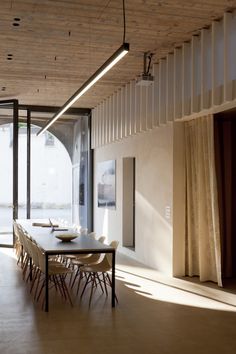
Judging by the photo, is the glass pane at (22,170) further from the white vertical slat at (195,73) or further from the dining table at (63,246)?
the white vertical slat at (195,73)

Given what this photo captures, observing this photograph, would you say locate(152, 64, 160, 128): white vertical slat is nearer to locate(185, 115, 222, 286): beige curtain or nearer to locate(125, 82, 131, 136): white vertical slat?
locate(185, 115, 222, 286): beige curtain

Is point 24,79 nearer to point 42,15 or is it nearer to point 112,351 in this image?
point 42,15

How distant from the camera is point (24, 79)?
9180mm

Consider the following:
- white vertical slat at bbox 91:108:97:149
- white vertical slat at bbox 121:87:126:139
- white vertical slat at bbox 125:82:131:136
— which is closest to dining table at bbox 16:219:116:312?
white vertical slat at bbox 125:82:131:136

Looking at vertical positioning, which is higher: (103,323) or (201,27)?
(201,27)

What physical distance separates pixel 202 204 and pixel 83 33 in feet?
10.4

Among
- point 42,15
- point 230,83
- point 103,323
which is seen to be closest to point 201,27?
point 230,83

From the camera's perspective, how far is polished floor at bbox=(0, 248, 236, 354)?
4.36 m

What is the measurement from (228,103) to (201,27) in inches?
47.6

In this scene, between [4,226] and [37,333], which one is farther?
[4,226]

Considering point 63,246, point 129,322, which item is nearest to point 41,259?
point 63,246

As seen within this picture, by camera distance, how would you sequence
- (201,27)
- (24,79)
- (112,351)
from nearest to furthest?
1. (112,351)
2. (201,27)
3. (24,79)

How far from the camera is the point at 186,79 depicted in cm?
700

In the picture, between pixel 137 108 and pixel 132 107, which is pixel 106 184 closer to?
pixel 132 107
